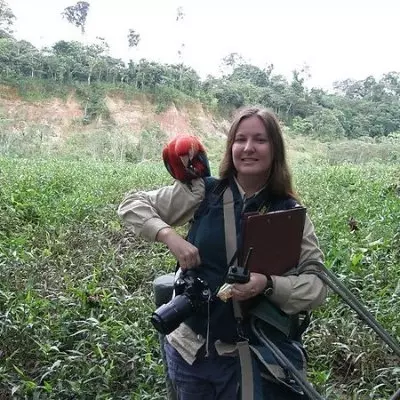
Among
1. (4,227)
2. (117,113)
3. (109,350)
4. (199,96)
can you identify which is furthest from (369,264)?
(199,96)

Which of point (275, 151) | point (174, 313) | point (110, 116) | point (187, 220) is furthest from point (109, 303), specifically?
point (110, 116)

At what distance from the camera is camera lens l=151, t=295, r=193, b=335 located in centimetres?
126

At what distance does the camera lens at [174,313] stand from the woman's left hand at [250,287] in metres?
0.15

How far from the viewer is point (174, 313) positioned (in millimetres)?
1264

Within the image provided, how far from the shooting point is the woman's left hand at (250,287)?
3.72 feet

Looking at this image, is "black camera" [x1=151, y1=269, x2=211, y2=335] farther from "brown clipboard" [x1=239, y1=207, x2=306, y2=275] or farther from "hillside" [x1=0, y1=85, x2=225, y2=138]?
"hillside" [x1=0, y1=85, x2=225, y2=138]

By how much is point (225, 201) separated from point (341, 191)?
5.43 meters

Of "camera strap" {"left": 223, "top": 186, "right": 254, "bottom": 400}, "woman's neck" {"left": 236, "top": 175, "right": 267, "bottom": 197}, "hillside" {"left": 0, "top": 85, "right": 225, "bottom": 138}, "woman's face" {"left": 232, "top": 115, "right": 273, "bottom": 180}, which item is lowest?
"hillside" {"left": 0, "top": 85, "right": 225, "bottom": 138}

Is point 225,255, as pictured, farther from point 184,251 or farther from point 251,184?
point 251,184

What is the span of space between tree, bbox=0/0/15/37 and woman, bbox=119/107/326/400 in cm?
2931

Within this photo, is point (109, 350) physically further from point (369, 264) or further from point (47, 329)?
point (369, 264)

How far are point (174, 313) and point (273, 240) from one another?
0.32 meters

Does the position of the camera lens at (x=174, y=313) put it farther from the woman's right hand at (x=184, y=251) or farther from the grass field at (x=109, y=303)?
the grass field at (x=109, y=303)

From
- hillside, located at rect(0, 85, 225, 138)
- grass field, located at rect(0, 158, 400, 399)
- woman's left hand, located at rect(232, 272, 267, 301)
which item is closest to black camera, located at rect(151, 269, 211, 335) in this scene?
woman's left hand, located at rect(232, 272, 267, 301)
